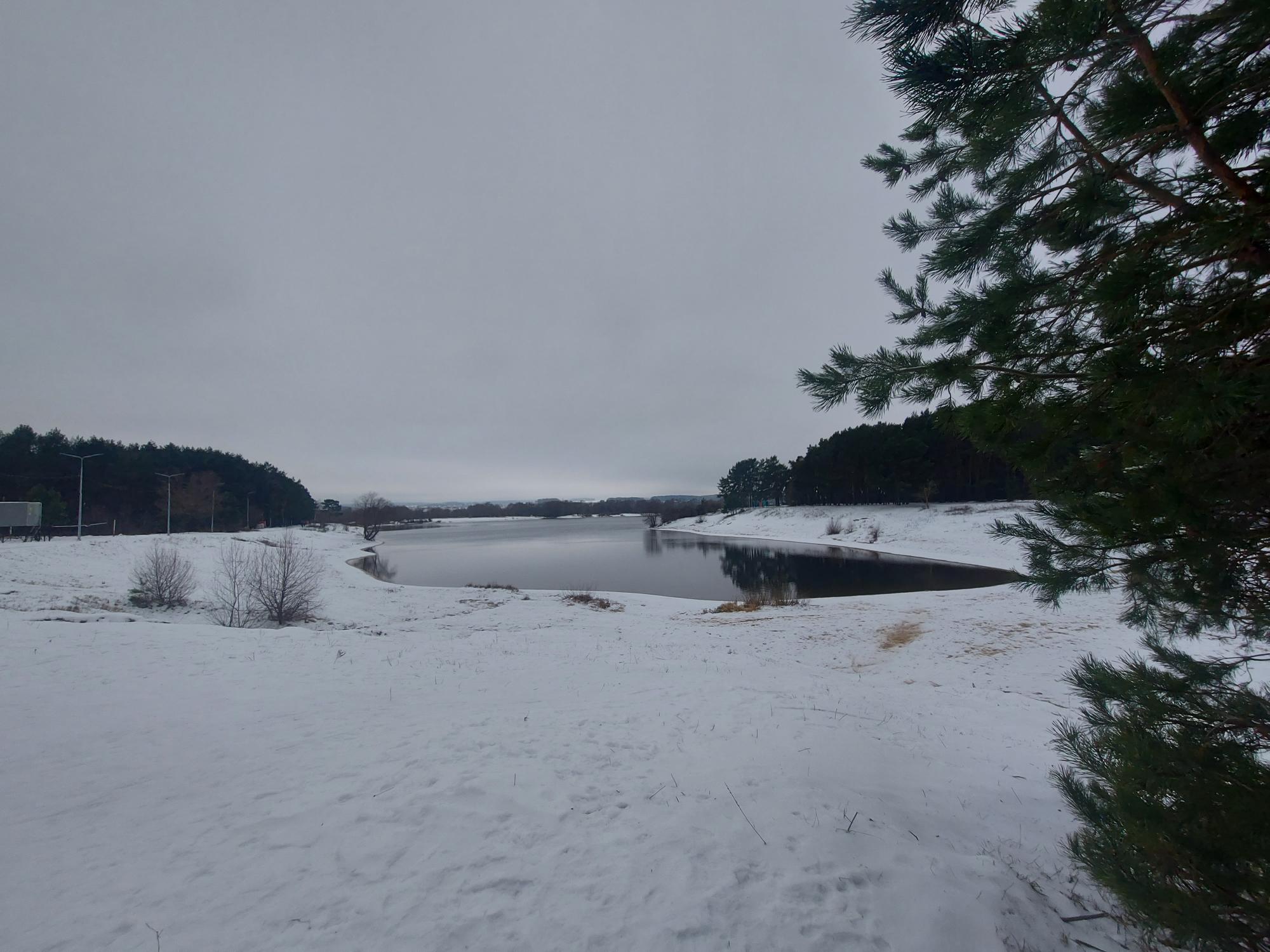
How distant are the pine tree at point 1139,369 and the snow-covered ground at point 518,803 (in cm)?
130

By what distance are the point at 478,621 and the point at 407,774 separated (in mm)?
12316

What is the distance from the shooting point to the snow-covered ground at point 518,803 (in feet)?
9.05

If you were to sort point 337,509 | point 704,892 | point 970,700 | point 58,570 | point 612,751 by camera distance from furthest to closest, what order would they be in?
point 337,509 < point 58,570 < point 970,700 < point 612,751 < point 704,892

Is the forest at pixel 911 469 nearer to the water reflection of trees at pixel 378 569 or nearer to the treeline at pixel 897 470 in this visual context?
the treeline at pixel 897 470

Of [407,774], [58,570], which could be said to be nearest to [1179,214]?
[407,774]

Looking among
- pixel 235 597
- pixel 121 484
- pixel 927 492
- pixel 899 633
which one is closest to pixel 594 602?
pixel 899 633

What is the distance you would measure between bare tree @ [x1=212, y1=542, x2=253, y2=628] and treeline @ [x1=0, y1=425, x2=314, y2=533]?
38.2m

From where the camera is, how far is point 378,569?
126 feet

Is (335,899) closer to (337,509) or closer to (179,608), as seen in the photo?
(179,608)

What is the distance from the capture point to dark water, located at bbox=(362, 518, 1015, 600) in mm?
25781

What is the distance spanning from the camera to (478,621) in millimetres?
16188

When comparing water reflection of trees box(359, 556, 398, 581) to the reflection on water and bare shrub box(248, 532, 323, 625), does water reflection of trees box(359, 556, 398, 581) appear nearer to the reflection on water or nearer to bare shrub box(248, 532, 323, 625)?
the reflection on water

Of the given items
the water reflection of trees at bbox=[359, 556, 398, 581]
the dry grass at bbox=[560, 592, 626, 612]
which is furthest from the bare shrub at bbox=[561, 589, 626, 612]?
the water reflection of trees at bbox=[359, 556, 398, 581]

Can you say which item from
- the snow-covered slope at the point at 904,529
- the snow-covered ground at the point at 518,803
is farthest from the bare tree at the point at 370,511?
the snow-covered ground at the point at 518,803
